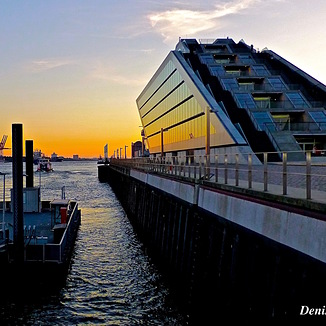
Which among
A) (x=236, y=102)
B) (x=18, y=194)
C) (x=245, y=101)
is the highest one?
(x=245, y=101)

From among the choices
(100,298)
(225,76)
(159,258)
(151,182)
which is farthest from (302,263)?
(225,76)

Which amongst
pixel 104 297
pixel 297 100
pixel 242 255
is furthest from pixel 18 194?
pixel 297 100

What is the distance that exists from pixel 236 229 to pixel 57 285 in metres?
8.55

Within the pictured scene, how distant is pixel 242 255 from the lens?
10.7m

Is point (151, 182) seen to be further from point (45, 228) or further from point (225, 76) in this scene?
point (225, 76)

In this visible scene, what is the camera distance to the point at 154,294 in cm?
1608

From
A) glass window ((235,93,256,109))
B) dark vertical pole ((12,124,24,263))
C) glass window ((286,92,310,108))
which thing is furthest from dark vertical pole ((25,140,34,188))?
glass window ((286,92,310,108))

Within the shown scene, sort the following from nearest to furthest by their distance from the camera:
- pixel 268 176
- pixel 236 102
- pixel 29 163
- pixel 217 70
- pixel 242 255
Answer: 1. pixel 242 255
2. pixel 268 176
3. pixel 29 163
4. pixel 236 102
5. pixel 217 70

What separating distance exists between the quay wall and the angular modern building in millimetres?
15344

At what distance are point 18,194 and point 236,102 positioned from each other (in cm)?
3594

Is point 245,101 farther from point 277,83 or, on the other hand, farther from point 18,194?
point 18,194

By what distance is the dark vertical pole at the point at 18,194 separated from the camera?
53.0ft

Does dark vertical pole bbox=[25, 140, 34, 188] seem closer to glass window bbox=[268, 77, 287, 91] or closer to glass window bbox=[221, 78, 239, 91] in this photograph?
glass window bbox=[221, 78, 239, 91]

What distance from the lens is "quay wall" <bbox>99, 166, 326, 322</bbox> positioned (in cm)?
793
